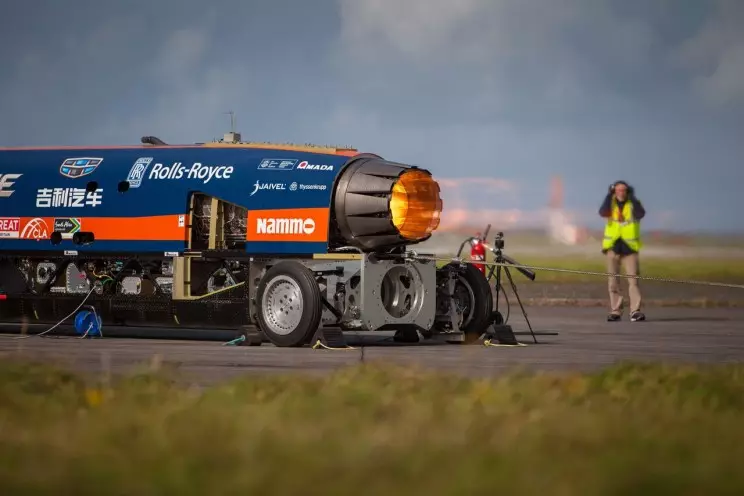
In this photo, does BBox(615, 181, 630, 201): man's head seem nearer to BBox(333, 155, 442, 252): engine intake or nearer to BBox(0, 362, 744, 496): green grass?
BBox(333, 155, 442, 252): engine intake

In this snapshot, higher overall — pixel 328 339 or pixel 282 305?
pixel 282 305

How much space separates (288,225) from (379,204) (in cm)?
133

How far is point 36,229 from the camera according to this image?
72.4ft

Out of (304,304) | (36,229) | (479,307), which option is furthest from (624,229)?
(36,229)

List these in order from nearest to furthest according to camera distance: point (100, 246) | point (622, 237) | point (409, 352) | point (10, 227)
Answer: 1. point (409, 352)
2. point (100, 246)
3. point (10, 227)
4. point (622, 237)

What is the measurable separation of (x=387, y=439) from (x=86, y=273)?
563 inches

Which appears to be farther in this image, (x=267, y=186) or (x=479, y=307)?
(x=479, y=307)

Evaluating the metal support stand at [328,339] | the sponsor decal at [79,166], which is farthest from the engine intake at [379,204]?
the sponsor decal at [79,166]

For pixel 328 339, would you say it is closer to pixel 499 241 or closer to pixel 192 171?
pixel 192 171

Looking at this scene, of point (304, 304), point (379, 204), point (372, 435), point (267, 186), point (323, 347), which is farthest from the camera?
point (267, 186)

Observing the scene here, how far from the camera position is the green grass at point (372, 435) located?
701cm

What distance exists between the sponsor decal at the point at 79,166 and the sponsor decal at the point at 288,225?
3.25m

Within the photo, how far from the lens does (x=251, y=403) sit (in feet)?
33.1

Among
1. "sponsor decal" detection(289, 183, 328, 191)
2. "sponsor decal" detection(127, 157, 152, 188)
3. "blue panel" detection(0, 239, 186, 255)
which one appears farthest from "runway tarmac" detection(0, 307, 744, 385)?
"sponsor decal" detection(127, 157, 152, 188)
